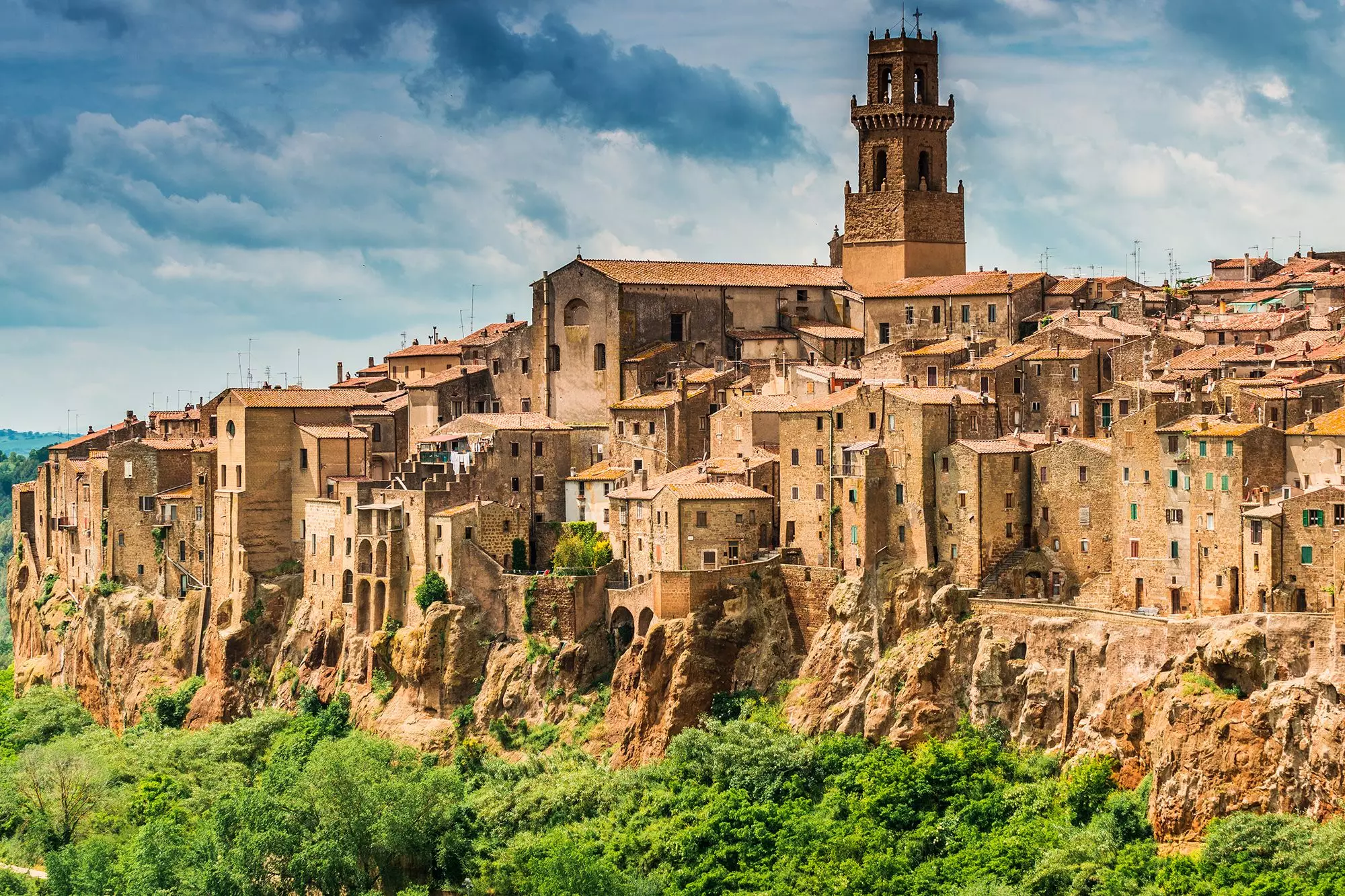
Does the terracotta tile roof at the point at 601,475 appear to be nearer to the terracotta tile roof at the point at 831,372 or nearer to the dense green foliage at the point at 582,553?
the dense green foliage at the point at 582,553

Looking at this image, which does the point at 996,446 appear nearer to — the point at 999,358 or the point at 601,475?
the point at 999,358

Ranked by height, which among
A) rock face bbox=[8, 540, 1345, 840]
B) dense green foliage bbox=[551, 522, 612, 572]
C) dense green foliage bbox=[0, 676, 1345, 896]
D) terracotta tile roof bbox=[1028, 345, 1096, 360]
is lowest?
dense green foliage bbox=[0, 676, 1345, 896]

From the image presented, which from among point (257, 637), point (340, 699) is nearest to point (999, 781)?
point (340, 699)

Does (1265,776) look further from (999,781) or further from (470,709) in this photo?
(470,709)

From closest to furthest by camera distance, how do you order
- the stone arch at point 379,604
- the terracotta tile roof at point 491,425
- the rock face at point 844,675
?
the rock face at point 844,675 → the stone arch at point 379,604 → the terracotta tile roof at point 491,425

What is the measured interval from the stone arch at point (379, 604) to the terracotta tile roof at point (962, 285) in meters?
21.0

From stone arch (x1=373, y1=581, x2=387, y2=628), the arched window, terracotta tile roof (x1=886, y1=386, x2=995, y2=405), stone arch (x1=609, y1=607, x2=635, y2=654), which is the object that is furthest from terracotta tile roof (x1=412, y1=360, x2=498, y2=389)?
terracotta tile roof (x1=886, y1=386, x2=995, y2=405)

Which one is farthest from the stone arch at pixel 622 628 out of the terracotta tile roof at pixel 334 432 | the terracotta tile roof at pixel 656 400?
the terracotta tile roof at pixel 334 432

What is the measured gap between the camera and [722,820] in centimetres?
6731

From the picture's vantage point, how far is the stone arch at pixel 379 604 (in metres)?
79.8

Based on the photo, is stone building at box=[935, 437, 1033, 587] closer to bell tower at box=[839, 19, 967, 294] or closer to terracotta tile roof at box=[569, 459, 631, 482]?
terracotta tile roof at box=[569, 459, 631, 482]

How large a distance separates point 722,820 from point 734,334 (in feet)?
79.7

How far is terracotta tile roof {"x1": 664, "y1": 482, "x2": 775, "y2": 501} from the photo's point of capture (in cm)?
7275

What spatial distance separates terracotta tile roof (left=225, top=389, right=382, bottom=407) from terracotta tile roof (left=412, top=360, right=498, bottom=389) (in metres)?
1.73
